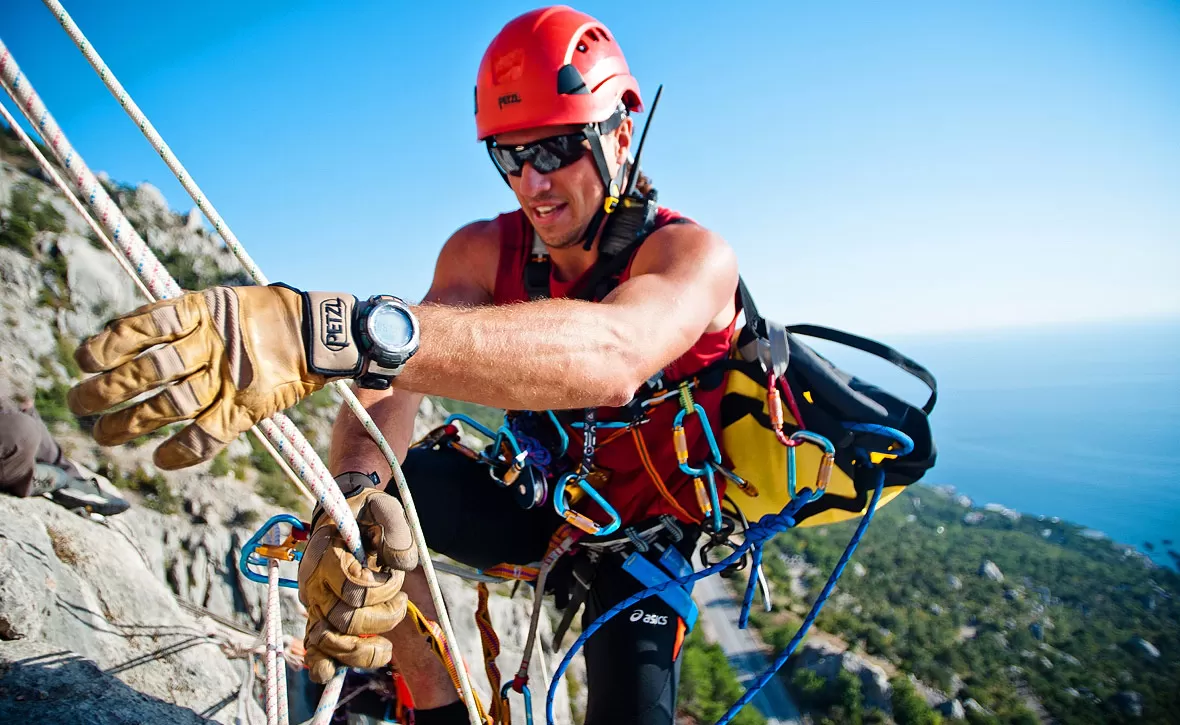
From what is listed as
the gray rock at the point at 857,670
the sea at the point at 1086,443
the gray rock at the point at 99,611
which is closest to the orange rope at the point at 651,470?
the gray rock at the point at 99,611

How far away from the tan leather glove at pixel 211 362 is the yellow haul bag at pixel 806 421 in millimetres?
2113

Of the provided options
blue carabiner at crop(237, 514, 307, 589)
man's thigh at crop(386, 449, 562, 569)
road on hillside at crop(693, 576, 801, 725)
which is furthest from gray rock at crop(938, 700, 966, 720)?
blue carabiner at crop(237, 514, 307, 589)

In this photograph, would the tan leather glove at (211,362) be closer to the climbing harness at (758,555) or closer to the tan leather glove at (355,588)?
the tan leather glove at (355,588)

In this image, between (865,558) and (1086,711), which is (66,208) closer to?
(1086,711)

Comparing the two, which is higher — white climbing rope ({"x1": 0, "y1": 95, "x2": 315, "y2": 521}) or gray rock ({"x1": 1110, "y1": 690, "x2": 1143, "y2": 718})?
white climbing rope ({"x1": 0, "y1": 95, "x2": 315, "y2": 521})

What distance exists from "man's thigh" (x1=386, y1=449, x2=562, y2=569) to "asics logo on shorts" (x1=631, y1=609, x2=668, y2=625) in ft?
2.10

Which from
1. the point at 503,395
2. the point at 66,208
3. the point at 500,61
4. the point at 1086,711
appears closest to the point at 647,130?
the point at 500,61

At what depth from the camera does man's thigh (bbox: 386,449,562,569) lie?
2.91 meters

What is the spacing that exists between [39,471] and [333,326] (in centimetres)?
484

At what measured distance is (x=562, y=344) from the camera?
154 cm

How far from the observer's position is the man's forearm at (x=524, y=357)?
4.55 ft

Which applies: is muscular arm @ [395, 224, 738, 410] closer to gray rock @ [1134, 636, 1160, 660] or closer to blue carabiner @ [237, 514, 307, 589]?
blue carabiner @ [237, 514, 307, 589]

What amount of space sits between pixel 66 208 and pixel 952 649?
6029cm

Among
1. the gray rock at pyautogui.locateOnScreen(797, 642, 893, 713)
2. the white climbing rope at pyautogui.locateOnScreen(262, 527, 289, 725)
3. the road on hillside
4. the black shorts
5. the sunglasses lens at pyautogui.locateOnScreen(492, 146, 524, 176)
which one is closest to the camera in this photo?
the white climbing rope at pyautogui.locateOnScreen(262, 527, 289, 725)
